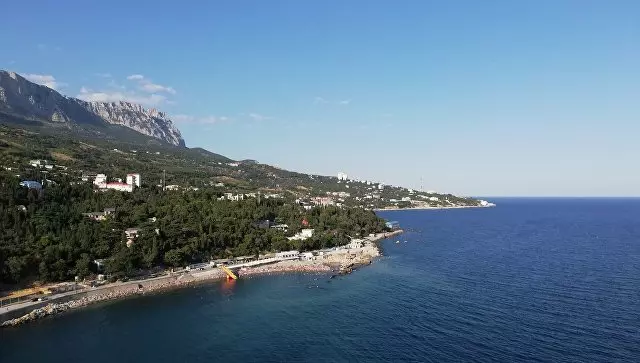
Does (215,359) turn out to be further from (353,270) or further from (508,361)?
(353,270)

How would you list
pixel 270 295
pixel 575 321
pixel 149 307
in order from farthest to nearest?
pixel 270 295 < pixel 149 307 < pixel 575 321

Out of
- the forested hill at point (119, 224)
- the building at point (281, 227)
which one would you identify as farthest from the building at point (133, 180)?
the building at point (281, 227)

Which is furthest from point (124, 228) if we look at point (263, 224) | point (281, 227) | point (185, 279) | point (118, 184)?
point (118, 184)

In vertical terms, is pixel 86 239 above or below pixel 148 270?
above

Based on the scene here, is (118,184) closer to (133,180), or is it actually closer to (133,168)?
(133,180)

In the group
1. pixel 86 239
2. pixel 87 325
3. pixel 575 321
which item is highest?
pixel 86 239

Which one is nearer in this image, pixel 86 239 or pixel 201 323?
pixel 201 323

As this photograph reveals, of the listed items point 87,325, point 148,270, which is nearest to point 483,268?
point 148,270

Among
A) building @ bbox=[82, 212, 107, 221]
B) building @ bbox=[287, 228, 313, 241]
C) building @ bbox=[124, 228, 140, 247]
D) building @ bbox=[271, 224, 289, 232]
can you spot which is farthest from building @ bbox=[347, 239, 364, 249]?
building @ bbox=[82, 212, 107, 221]
